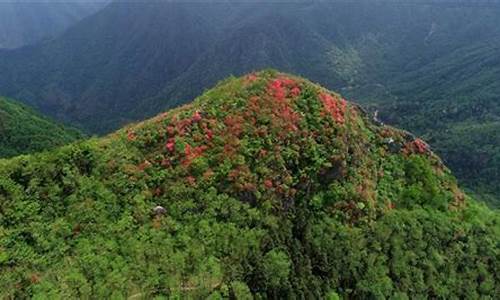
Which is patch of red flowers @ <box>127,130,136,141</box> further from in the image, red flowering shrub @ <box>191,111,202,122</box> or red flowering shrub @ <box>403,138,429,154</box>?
red flowering shrub @ <box>403,138,429,154</box>

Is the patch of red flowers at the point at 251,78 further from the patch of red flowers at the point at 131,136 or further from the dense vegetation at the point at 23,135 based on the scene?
the dense vegetation at the point at 23,135

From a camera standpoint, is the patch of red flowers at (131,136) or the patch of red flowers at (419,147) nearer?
the patch of red flowers at (131,136)

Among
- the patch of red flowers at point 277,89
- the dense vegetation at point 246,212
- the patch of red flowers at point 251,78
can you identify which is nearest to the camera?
the dense vegetation at point 246,212

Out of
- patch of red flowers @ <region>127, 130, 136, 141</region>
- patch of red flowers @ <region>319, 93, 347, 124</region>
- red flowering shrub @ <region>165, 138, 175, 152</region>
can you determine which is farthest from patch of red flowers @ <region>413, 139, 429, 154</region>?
patch of red flowers @ <region>127, 130, 136, 141</region>

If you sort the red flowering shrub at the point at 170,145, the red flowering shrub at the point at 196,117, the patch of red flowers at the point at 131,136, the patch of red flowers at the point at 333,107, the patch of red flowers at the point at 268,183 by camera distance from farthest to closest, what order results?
the patch of red flowers at the point at 333,107, the red flowering shrub at the point at 196,117, the patch of red flowers at the point at 131,136, the patch of red flowers at the point at 268,183, the red flowering shrub at the point at 170,145

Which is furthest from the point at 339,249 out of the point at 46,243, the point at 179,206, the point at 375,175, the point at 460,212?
the point at 46,243

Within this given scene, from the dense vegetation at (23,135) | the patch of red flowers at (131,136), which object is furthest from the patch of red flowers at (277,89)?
the dense vegetation at (23,135)

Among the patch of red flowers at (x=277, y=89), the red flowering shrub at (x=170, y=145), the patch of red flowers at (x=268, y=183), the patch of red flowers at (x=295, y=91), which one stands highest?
the red flowering shrub at (x=170, y=145)
